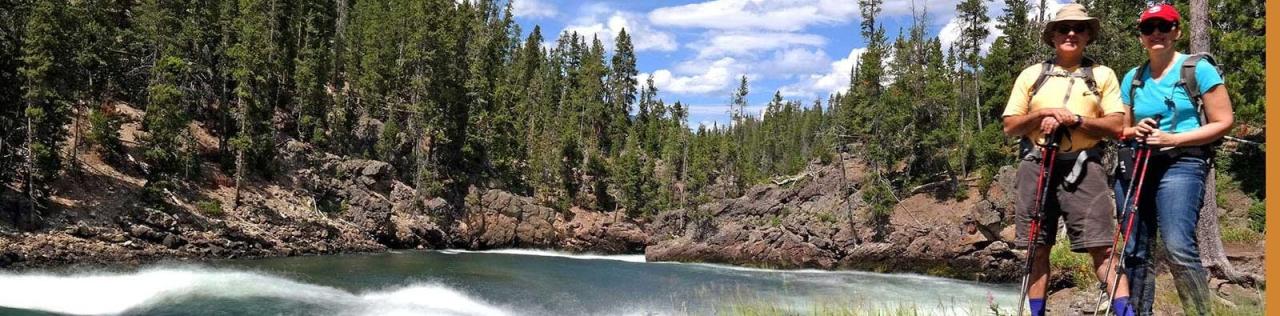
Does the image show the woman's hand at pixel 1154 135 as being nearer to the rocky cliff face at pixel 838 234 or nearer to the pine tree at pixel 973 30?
the rocky cliff face at pixel 838 234

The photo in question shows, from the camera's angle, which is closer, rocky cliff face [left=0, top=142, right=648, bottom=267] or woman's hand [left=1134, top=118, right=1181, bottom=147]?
woman's hand [left=1134, top=118, right=1181, bottom=147]

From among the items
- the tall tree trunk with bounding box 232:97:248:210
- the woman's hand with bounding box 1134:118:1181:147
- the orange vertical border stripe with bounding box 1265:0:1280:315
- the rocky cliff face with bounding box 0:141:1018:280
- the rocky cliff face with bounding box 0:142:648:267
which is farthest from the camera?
the tall tree trunk with bounding box 232:97:248:210

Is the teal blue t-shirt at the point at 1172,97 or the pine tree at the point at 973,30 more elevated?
the pine tree at the point at 973,30

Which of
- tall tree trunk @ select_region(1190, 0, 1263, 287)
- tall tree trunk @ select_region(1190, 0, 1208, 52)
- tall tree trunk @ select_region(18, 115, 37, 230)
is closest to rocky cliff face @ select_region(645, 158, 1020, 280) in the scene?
tall tree trunk @ select_region(1190, 0, 1263, 287)

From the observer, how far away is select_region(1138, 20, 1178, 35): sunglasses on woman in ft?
13.8

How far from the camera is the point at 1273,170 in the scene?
2.26 meters

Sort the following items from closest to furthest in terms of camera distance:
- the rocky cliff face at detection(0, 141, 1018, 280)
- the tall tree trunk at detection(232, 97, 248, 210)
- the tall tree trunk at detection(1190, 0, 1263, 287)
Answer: the tall tree trunk at detection(1190, 0, 1263, 287) → the rocky cliff face at detection(0, 141, 1018, 280) → the tall tree trunk at detection(232, 97, 248, 210)

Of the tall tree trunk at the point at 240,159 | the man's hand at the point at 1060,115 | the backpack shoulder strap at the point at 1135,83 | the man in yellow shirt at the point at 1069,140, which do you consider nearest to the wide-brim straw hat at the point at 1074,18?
the man in yellow shirt at the point at 1069,140

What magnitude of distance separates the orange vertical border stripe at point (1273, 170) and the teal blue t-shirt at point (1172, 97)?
193 centimetres

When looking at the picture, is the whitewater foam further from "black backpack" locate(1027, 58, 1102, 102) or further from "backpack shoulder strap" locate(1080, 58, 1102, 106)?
"backpack shoulder strap" locate(1080, 58, 1102, 106)

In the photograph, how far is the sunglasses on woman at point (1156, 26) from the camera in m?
4.21

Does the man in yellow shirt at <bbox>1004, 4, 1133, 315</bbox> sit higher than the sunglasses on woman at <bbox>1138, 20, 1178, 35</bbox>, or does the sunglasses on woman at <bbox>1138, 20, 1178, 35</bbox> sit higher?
the sunglasses on woman at <bbox>1138, 20, 1178, 35</bbox>

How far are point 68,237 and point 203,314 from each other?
1499cm

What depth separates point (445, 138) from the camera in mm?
48906
